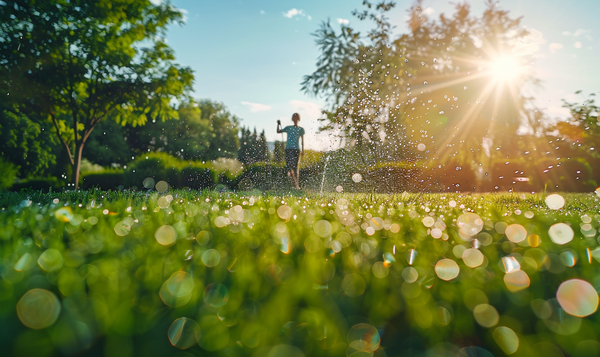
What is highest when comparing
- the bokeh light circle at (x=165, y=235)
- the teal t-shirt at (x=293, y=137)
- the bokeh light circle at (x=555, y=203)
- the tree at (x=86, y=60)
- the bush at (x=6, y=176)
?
the tree at (x=86, y=60)

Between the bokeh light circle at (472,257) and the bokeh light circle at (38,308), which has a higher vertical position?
the bokeh light circle at (472,257)

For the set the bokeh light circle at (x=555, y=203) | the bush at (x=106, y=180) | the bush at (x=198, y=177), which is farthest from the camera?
the bush at (x=106, y=180)

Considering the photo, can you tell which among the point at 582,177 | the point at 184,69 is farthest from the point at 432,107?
the point at 184,69

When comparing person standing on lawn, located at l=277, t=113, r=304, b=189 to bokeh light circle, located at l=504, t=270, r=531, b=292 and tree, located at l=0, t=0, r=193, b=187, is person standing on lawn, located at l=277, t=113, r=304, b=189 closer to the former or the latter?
tree, located at l=0, t=0, r=193, b=187

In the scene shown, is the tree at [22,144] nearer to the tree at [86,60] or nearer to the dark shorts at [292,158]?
the tree at [86,60]

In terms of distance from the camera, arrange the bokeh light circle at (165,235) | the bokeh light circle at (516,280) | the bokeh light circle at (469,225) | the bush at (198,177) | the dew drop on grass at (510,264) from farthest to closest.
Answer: the bush at (198,177)
the bokeh light circle at (469,225)
the bokeh light circle at (165,235)
the dew drop on grass at (510,264)
the bokeh light circle at (516,280)

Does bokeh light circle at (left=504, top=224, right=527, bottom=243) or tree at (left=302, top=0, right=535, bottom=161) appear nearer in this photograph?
bokeh light circle at (left=504, top=224, right=527, bottom=243)

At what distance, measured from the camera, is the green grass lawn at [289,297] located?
35.6 inches

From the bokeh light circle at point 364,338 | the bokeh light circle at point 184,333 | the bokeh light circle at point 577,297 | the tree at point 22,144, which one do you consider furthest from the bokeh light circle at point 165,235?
the tree at point 22,144

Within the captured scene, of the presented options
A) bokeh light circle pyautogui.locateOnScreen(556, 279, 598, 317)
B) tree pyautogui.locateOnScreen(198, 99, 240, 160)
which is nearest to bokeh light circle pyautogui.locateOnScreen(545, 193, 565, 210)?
bokeh light circle pyautogui.locateOnScreen(556, 279, 598, 317)

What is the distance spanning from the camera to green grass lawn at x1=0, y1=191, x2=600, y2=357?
0.90m

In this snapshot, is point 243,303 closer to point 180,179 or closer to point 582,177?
point 180,179

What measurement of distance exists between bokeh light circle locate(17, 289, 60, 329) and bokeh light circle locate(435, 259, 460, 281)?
1.50m

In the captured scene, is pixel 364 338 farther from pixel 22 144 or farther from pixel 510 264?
pixel 22 144
